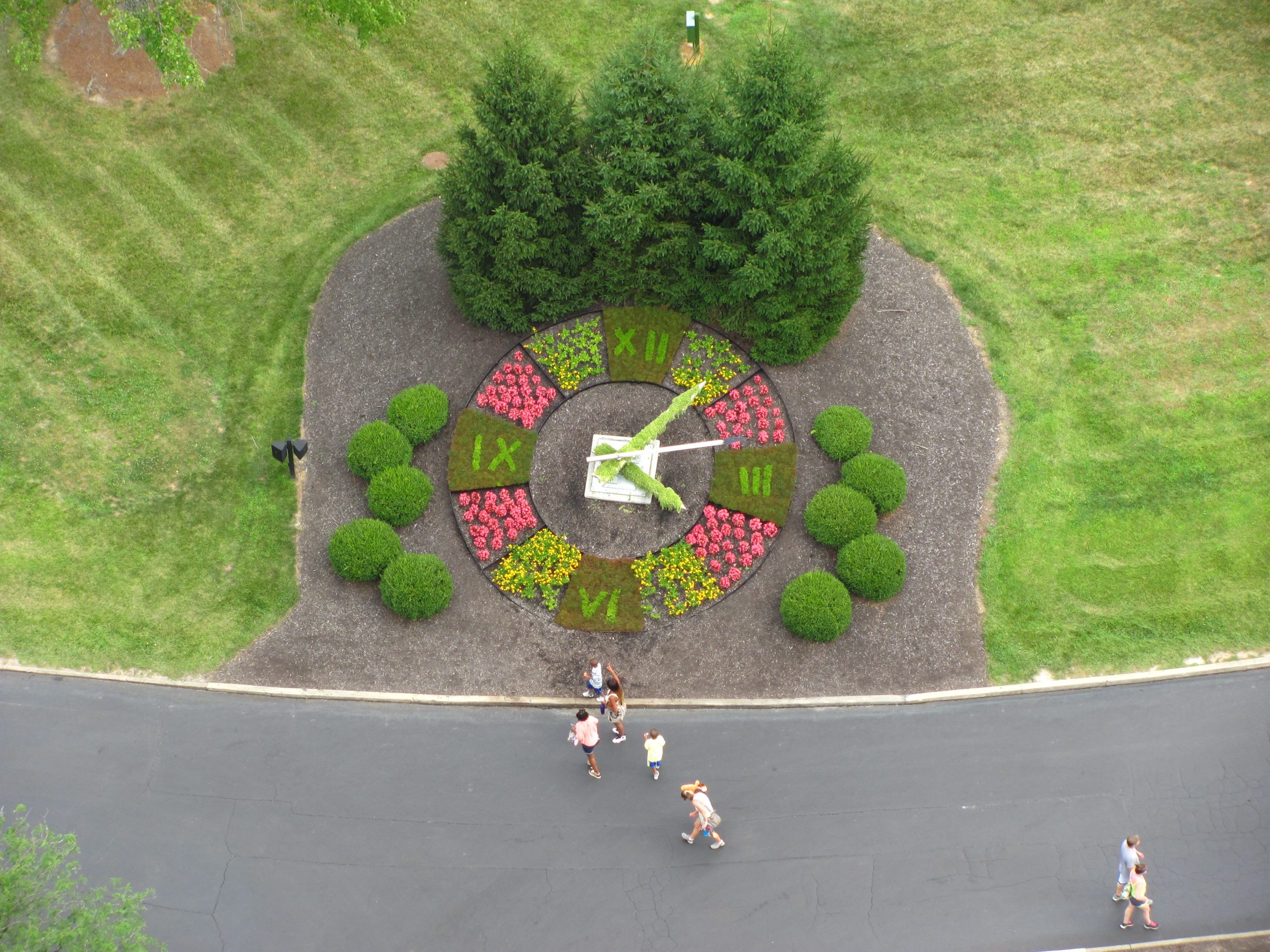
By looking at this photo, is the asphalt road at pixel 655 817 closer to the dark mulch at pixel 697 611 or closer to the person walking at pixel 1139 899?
the person walking at pixel 1139 899

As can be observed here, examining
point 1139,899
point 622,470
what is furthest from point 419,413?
point 1139,899

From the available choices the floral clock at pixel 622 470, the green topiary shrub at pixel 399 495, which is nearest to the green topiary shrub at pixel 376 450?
the green topiary shrub at pixel 399 495

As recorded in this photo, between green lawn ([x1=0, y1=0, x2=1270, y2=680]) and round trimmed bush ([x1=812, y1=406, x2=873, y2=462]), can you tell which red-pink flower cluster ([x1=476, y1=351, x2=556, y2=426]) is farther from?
round trimmed bush ([x1=812, y1=406, x2=873, y2=462])

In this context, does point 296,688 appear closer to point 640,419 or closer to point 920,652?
point 640,419

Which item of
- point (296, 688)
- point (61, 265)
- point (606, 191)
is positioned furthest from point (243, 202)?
point (296, 688)

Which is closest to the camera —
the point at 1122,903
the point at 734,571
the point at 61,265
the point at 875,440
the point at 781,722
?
the point at 1122,903

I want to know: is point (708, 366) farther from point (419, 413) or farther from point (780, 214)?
point (419, 413)
